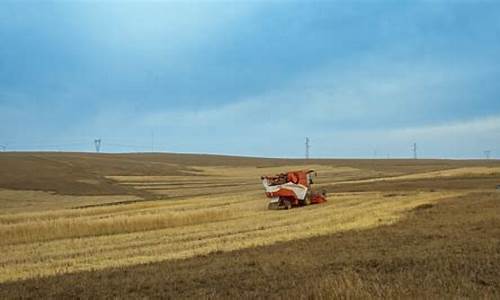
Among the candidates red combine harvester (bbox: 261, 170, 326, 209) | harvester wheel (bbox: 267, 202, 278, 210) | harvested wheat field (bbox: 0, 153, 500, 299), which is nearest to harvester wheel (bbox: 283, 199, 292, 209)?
red combine harvester (bbox: 261, 170, 326, 209)

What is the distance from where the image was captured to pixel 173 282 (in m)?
10.9

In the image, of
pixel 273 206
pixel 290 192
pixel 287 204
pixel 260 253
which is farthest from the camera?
pixel 290 192

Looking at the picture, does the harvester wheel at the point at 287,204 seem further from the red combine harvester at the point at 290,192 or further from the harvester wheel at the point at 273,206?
the harvester wheel at the point at 273,206

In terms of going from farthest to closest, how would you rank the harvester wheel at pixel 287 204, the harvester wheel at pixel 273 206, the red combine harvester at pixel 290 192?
the red combine harvester at pixel 290 192, the harvester wheel at pixel 287 204, the harvester wheel at pixel 273 206

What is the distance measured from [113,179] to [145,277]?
55.2 meters

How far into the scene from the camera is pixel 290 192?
37688 millimetres

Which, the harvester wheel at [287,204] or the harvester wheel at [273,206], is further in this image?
the harvester wheel at [287,204]

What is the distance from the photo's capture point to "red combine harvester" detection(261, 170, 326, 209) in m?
37.4

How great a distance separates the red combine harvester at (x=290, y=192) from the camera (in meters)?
37.4

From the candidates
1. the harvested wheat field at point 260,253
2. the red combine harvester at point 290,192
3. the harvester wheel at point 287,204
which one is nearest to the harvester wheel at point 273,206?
the red combine harvester at point 290,192

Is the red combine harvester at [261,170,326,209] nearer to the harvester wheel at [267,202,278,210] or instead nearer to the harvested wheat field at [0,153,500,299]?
the harvester wheel at [267,202,278,210]

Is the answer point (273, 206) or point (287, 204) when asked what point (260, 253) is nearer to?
point (273, 206)

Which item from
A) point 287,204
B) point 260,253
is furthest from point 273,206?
point 260,253

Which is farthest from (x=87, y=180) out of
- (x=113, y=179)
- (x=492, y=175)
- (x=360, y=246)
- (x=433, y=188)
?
(x=360, y=246)
